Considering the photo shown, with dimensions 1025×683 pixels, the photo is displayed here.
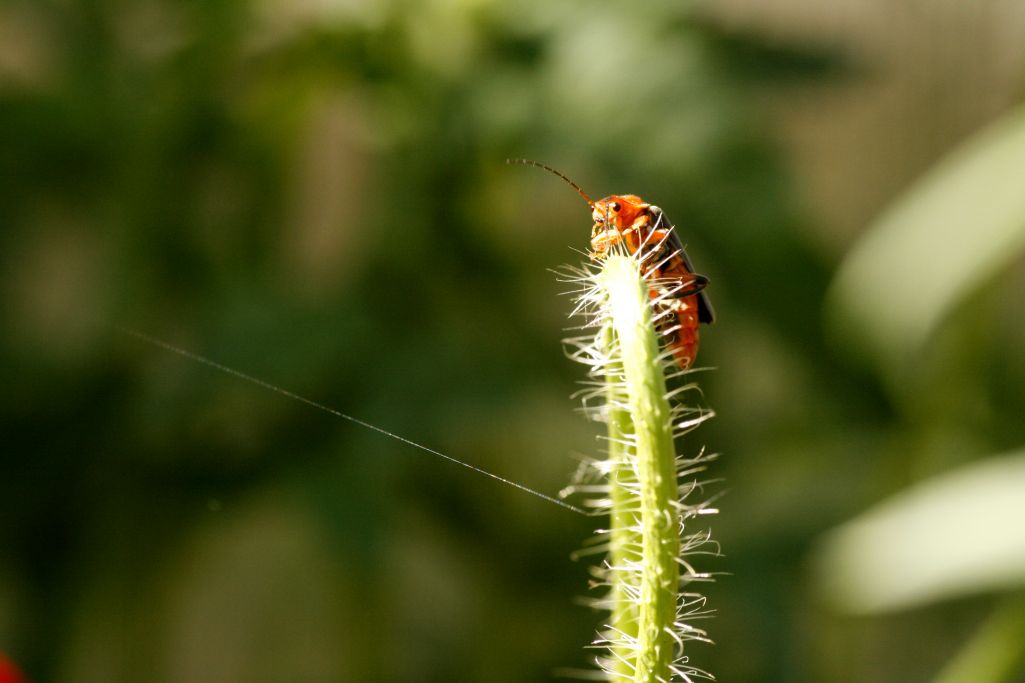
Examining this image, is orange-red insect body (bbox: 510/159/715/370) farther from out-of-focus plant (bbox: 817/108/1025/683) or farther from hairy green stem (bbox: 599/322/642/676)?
out-of-focus plant (bbox: 817/108/1025/683)

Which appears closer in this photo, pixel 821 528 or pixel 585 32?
pixel 585 32

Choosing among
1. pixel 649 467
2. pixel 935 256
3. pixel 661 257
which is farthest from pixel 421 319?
pixel 649 467

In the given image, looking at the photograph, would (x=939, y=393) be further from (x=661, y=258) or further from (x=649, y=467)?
(x=649, y=467)

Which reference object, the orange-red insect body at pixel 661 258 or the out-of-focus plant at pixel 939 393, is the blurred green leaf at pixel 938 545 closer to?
the out-of-focus plant at pixel 939 393

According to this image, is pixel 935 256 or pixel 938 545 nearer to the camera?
pixel 938 545

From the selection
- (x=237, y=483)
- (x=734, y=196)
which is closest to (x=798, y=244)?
(x=734, y=196)

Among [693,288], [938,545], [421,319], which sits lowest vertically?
[693,288]

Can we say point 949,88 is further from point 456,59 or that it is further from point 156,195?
point 156,195

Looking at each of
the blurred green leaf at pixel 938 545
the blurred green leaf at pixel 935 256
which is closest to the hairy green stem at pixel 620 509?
→ the blurred green leaf at pixel 938 545
